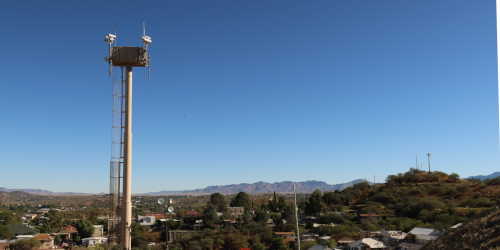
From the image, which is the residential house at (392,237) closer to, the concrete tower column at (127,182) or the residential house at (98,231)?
the concrete tower column at (127,182)

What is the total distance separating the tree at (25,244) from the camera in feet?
161

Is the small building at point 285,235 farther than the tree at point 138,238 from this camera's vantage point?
Yes

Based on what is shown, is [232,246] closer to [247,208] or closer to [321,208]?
[321,208]

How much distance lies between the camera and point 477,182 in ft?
260

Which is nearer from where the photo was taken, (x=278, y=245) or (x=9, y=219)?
(x=278, y=245)

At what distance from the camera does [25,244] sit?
50.3 m

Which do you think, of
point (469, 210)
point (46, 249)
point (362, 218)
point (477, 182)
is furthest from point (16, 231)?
point (477, 182)

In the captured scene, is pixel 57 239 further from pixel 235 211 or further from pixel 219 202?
pixel 235 211

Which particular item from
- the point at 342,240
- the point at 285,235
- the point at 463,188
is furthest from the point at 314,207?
the point at 463,188

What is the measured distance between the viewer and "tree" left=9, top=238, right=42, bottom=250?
161ft

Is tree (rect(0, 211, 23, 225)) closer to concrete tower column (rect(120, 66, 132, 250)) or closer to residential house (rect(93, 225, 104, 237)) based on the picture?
residential house (rect(93, 225, 104, 237))

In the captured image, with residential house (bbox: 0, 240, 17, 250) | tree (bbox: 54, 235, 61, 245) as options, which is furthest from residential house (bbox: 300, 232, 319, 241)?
residential house (bbox: 0, 240, 17, 250)

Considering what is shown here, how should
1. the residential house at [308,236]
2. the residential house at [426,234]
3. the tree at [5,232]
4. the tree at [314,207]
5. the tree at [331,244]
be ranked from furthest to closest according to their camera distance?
the tree at [314,207]
the tree at [5,232]
the residential house at [308,236]
the tree at [331,244]
the residential house at [426,234]

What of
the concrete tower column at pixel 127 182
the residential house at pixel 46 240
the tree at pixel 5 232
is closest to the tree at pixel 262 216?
the residential house at pixel 46 240
